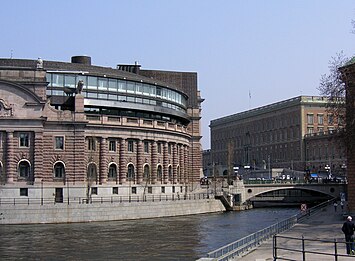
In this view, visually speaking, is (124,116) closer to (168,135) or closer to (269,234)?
(168,135)

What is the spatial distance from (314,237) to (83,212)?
37.6m

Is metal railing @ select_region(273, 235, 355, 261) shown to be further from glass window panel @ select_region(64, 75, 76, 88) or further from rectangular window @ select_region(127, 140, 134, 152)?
glass window panel @ select_region(64, 75, 76, 88)

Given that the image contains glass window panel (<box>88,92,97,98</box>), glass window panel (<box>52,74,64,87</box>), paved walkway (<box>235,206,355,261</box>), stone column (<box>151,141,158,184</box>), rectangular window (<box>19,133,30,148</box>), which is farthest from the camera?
stone column (<box>151,141,158,184</box>)

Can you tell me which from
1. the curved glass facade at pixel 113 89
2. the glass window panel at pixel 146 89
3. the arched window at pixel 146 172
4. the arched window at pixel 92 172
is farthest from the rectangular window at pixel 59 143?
the glass window panel at pixel 146 89

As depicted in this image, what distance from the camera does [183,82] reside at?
481 ft

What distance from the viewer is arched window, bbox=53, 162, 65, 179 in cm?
9250

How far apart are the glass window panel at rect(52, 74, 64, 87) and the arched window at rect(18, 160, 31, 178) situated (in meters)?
Result: 17.2

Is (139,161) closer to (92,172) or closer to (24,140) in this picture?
(92,172)

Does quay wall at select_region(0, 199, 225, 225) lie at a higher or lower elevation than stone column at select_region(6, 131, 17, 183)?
lower

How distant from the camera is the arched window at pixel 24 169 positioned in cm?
9006

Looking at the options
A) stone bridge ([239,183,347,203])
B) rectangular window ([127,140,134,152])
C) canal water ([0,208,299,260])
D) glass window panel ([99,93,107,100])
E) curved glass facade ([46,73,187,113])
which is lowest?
canal water ([0,208,299,260])

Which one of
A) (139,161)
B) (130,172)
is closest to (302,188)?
(139,161)

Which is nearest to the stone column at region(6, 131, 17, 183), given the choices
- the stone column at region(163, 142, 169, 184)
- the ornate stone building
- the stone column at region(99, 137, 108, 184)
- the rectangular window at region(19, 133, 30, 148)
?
the ornate stone building

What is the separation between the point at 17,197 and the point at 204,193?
3683 centimetres
